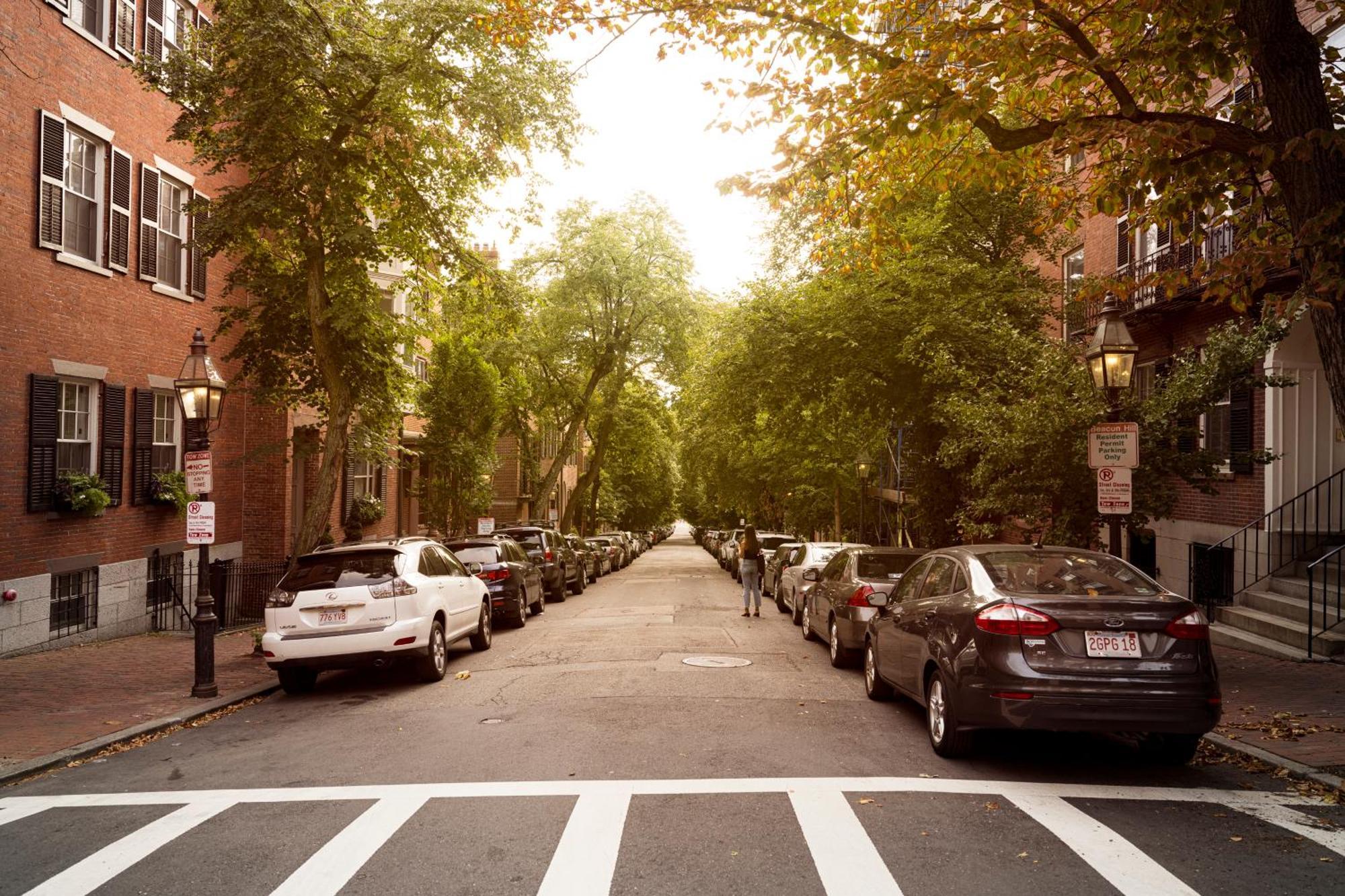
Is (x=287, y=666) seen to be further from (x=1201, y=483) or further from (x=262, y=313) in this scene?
(x=1201, y=483)

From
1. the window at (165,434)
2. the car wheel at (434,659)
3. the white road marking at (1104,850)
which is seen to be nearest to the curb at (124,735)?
the car wheel at (434,659)

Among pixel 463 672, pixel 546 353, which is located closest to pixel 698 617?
pixel 463 672

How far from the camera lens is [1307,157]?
22.0 feet

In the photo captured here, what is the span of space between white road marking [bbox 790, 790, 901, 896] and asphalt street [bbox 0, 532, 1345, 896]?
2 cm

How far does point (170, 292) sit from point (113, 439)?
10.2ft

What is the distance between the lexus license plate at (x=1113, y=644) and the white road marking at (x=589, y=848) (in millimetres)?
3169

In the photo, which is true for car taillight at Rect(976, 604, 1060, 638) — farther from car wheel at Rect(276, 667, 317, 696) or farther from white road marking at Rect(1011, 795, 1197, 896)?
car wheel at Rect(276, 667, 317, 696)

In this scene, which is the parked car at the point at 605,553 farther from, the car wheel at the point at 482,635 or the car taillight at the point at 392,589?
the car taillight at the point at 392,589

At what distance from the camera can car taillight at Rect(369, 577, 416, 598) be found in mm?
10445

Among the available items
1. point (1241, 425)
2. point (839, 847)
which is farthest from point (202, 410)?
point (1241, 425)

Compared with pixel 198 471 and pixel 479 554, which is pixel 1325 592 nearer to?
pixel 479 554

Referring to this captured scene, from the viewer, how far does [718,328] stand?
1948cm

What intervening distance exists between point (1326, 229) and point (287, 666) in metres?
10.0

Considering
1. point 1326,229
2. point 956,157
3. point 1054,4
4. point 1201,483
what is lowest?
point 1201,483
